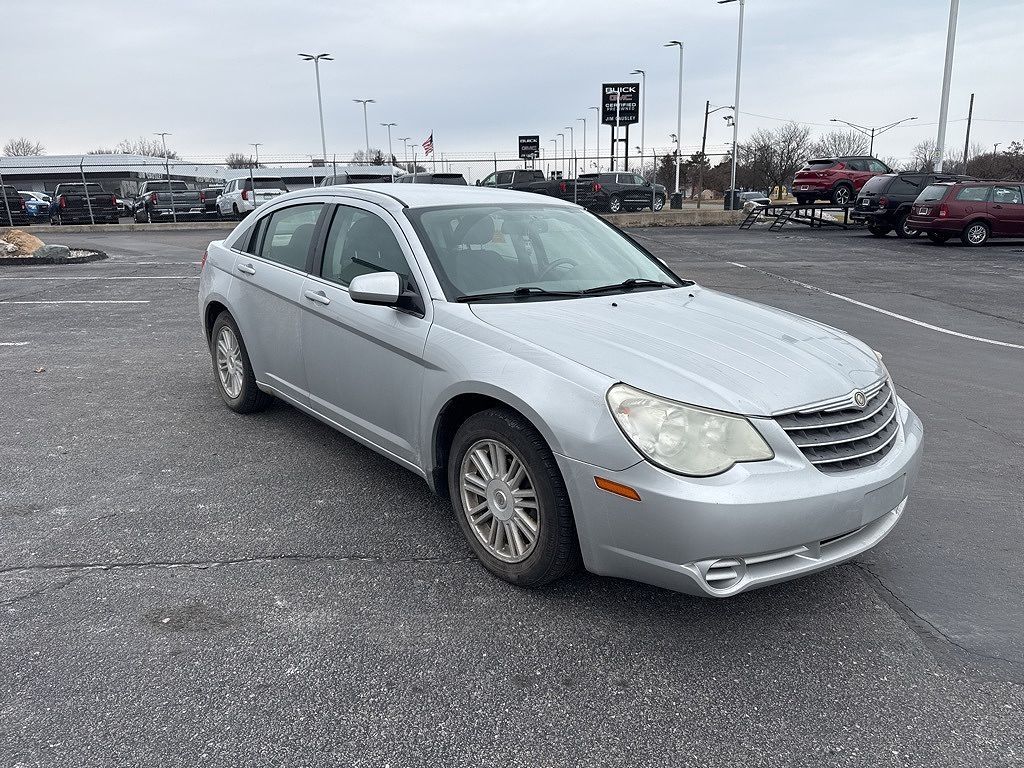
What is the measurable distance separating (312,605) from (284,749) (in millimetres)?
845

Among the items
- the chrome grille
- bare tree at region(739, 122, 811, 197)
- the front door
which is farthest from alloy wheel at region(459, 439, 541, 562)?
bare tree at region(739, 122, 811, 197)

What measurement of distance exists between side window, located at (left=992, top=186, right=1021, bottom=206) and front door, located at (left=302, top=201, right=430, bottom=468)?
21.1 metres

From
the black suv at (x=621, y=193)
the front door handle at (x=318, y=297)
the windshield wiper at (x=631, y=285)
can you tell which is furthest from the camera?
the black suv at (x=621, y=193)

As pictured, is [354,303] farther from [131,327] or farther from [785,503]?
[131,327]

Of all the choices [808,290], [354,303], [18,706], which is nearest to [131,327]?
[354,303]

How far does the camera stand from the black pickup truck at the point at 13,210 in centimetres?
3179

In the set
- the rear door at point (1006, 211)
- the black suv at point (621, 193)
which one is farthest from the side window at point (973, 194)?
the black suv at point (621, 193)

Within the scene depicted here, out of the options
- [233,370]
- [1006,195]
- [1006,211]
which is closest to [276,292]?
[233,370]

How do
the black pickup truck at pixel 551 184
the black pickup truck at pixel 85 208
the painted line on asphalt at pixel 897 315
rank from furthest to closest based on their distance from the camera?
the black pickup truck at pixel 551 184, the black pickup truck at pixel 85 208, the painted line on asphalt at pixel 897 315

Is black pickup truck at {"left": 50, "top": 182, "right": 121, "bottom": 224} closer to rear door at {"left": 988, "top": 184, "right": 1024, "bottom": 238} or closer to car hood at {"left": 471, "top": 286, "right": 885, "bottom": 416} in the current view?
rear door at {"left": 988, "top": 184, "right": 1024, "bottom": 238}

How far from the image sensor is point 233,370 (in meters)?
5.61

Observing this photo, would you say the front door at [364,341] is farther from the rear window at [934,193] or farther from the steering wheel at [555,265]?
the rear window at [934,193]

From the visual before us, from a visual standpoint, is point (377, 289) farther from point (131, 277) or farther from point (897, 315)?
point (131, 277)

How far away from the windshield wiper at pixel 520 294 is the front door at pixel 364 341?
23 cm
